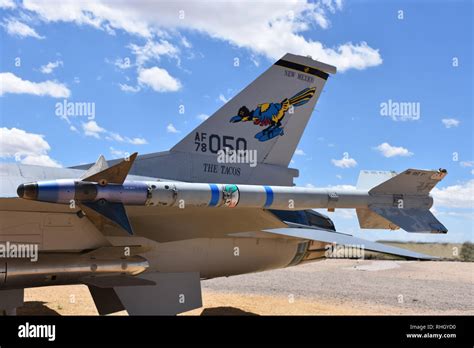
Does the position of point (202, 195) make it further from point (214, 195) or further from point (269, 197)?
point (269, 197)

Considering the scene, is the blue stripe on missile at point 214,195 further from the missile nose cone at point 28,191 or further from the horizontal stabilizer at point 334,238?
the missile nose cone at point 28,191

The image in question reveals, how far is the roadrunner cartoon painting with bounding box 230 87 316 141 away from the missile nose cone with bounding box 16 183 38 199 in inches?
183

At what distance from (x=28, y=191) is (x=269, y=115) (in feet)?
18.5

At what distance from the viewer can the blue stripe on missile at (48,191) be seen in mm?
6594

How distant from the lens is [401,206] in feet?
32.6

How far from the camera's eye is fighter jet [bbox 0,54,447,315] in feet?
24.1
